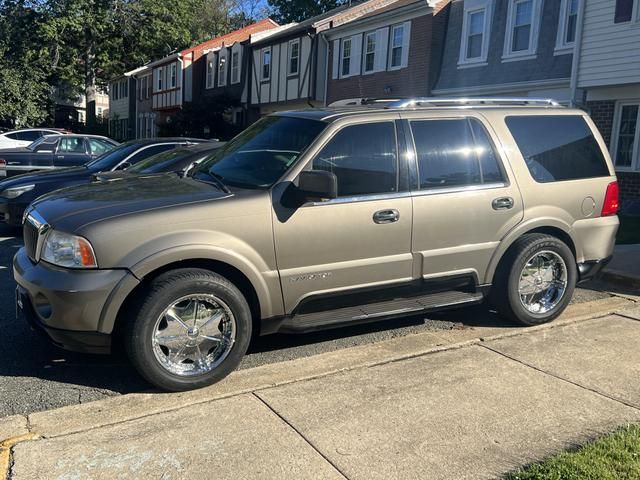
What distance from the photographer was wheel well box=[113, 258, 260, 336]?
12.7 ft

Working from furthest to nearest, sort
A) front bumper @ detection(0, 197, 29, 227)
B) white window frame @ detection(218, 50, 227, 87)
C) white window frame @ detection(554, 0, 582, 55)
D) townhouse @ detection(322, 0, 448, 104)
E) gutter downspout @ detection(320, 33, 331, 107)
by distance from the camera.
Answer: white window frame @ detection(218, 50, 227, 87) → gutter downspout @ detection(320, 33, 331, 107) → townhouse @ detection(322, 0, 448, 104) → white window frame @ detection(554, 0, 582, 55) → front bumper @ detection(0, 197, 29, 227)

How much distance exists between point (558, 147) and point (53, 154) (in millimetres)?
12073

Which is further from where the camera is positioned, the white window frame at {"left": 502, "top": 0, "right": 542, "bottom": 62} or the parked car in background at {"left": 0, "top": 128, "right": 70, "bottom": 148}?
the parked car in background at {"left": 0, "top": 128, "right": 70, "bottom": 148}

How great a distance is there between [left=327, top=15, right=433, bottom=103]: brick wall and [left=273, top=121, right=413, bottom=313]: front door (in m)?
16.3

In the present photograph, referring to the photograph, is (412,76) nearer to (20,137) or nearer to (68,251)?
(20,137)

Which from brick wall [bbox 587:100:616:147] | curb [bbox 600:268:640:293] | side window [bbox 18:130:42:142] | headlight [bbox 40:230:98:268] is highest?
brick wall [bbox 587:100:616:147]

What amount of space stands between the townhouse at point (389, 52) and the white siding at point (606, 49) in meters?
6.36

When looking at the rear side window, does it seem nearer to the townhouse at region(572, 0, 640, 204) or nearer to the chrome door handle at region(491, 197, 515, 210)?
the chrome door handle at region(491, 197, 515, 210)

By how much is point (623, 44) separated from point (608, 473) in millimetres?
12716

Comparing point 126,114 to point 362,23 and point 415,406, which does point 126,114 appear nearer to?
point 362,23

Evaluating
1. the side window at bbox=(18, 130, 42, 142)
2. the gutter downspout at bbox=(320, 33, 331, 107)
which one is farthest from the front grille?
the gutter downspout at bbox=(320, 33, 331, 107)

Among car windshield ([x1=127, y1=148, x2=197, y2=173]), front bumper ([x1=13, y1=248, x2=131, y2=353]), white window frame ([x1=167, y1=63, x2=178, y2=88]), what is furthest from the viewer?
white window frame ([x1=167, y1=63, x2=178, y2=88])

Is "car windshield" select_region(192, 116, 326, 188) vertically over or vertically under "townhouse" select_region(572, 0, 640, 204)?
under

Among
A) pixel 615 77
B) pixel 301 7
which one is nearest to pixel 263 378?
pixel 615 77
